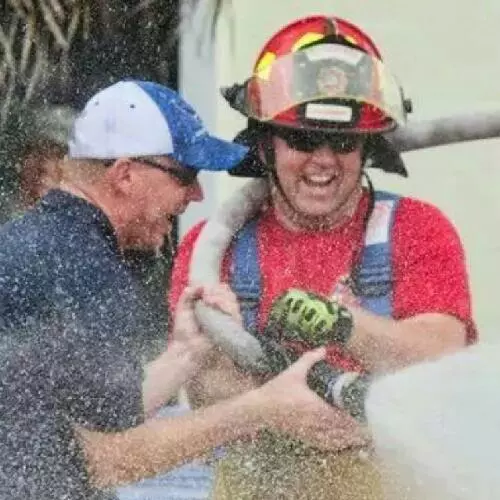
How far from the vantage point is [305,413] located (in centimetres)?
151

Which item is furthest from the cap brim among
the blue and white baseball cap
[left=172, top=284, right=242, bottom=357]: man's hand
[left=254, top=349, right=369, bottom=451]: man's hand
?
[left=254, top=349, right=369, bottom=451]: man's hand

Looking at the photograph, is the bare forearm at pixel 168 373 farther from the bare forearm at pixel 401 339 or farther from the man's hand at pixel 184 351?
the bare forearm at pixel 401 339

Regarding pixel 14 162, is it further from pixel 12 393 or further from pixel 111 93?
pixel 12 393

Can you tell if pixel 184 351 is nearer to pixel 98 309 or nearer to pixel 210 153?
pixel 98 309

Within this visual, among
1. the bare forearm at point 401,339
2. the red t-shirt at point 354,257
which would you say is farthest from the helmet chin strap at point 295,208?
the bare forearm at point 401,339

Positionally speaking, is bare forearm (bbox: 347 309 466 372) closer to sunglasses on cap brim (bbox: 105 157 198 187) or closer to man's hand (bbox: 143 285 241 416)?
man's hand (bbox: 143 285 241 416)

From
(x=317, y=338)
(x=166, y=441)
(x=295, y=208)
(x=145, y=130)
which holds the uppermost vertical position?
(x=145, y=130)

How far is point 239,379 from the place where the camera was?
152 cm

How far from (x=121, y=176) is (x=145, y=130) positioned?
68 mm

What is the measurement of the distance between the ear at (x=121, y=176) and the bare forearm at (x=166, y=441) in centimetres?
28

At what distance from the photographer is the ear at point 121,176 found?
150cm

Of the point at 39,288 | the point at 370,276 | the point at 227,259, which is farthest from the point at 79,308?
the point at 370,276

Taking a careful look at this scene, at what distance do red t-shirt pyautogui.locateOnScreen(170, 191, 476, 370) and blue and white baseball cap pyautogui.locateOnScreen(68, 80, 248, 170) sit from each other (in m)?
0.09

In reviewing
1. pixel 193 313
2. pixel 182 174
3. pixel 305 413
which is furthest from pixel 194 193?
pixel 305 413
